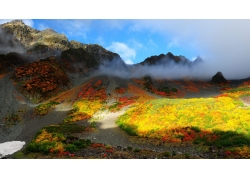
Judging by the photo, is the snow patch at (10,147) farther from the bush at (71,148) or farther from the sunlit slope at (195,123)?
the sunlit slope at (195,123)

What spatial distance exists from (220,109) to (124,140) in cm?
1912

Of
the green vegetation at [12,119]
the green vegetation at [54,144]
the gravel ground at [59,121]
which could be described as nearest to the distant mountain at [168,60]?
the gravel ground at [59,121]

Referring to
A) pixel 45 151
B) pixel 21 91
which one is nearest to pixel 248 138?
pixel 45 151

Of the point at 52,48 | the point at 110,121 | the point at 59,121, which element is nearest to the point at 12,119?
the point at 59,121

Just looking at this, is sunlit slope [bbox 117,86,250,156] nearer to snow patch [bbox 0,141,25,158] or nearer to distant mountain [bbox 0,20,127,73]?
snow patch [bbox 0,141,25,158]

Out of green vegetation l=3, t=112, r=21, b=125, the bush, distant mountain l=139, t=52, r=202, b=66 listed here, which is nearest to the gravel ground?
green vegetation l=3, t=112, r=21, b=125

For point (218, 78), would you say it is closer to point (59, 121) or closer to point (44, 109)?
point (44, 109)

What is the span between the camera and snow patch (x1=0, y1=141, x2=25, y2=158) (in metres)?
31.5

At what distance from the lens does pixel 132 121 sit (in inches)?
1747

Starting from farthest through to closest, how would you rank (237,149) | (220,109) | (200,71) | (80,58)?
(200,71)
(80,58)
(220,109)
(237,149)

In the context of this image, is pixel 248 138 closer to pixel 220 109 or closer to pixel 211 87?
pixel 220 109

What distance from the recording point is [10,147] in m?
34.6

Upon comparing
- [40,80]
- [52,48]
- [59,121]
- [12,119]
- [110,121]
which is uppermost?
[52,48]

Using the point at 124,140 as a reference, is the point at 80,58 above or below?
above
